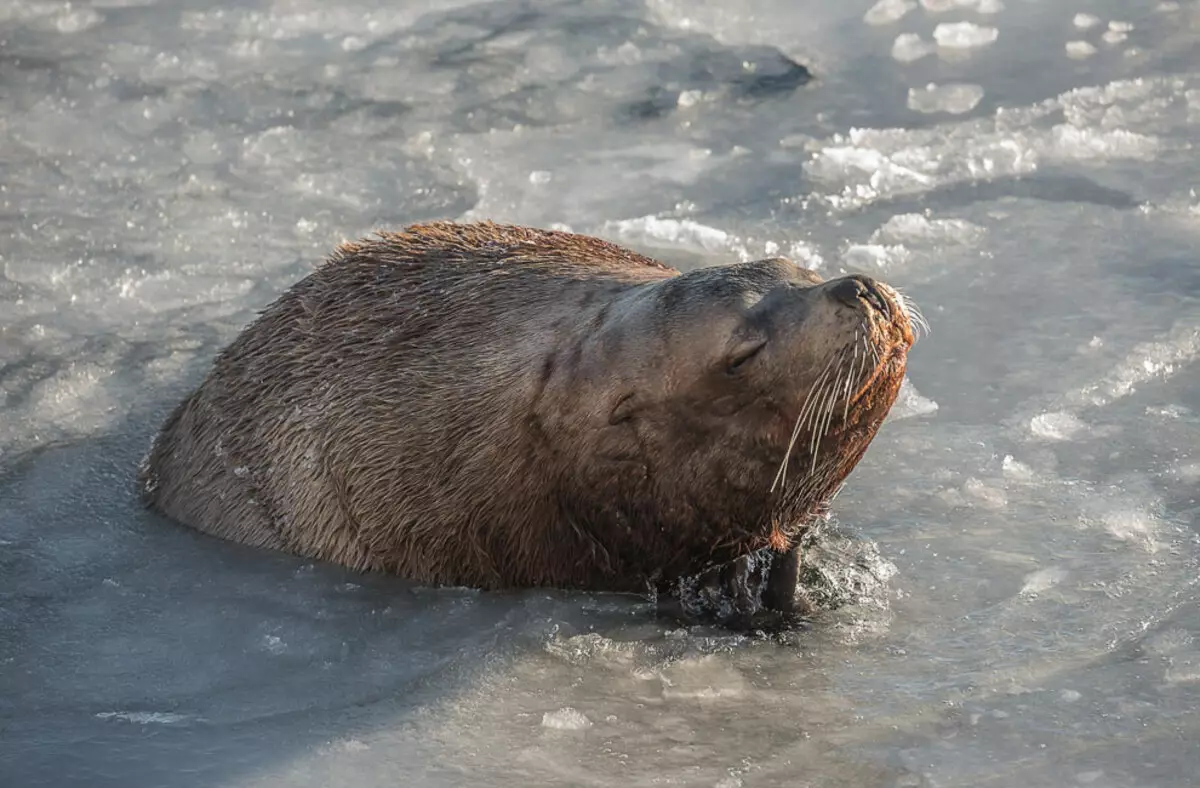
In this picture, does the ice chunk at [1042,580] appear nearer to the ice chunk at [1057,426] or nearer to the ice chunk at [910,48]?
the ice chunk at [1057,426]

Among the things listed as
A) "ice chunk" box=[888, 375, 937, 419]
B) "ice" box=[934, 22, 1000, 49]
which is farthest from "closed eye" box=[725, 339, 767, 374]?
"ice" box=[934, 22, 1000, 49]

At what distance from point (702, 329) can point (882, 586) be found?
1.22 m

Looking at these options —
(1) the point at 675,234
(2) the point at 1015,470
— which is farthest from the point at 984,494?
(1) the point at 675,234

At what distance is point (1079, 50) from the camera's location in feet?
33.7

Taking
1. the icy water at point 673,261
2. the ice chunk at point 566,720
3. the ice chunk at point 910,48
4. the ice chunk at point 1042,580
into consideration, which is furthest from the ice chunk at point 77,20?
the ice chunk at point 1042,580

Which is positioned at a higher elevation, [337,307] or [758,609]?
[337,307]

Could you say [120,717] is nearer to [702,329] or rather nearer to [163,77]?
[702,329]

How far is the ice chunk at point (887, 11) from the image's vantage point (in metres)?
11.0

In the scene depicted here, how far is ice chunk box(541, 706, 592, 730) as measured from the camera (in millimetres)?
4801

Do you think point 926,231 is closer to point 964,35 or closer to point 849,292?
point 964,35

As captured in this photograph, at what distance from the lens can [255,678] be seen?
526 centimetres

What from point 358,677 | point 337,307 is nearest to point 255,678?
point 358,677

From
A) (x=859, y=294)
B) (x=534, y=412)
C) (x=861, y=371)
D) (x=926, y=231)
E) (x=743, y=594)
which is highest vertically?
(x=859, y=294)

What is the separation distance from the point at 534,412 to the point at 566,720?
1099mm
